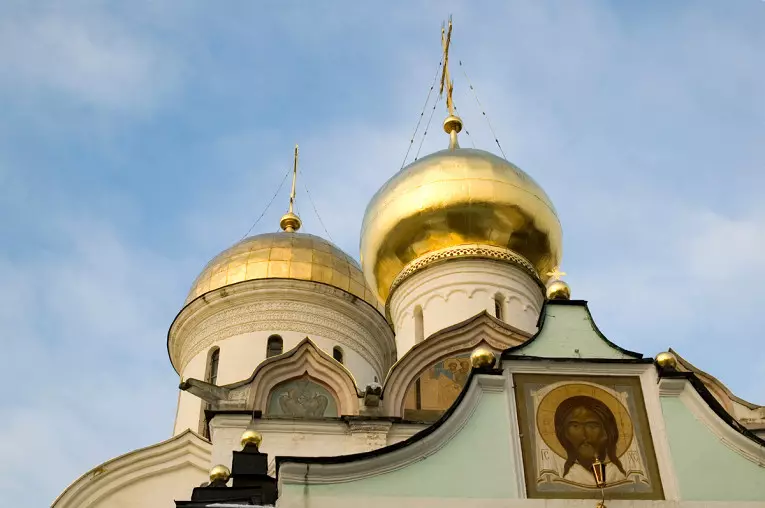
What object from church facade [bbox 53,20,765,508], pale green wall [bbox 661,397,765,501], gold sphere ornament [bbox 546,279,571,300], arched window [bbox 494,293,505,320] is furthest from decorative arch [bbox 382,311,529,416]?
pale green wall [bbox 661,397,765,501]

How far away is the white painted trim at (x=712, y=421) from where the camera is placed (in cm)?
721

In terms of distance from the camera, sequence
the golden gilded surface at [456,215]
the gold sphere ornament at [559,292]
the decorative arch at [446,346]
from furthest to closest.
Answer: the golden gilded surface at [456,215]
the decorative arch at [446,346]
the gold sphere ornament at [559,292]

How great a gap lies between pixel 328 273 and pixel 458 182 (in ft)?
11.8

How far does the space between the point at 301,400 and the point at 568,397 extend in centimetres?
309

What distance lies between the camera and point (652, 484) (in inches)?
276

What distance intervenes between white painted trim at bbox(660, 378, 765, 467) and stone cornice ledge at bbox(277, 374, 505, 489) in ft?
4.27

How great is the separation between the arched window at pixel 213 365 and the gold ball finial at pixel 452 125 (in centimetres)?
411

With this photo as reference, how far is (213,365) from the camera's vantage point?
14.5 metres

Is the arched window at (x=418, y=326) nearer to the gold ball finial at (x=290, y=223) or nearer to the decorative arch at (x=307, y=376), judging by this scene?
the decorative arch at (x=307, y=376)

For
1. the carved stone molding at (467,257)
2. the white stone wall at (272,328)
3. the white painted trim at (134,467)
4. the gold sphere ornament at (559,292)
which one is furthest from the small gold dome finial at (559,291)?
the white stone wall at (272,328)

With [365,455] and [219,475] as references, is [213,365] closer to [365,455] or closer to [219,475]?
[219,475]

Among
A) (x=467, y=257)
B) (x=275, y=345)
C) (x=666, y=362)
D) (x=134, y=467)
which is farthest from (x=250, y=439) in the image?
(x=275, y=345)

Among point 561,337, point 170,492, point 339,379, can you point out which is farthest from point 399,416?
point 170,492

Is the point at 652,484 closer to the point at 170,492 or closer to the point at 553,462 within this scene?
the point at 553,462
